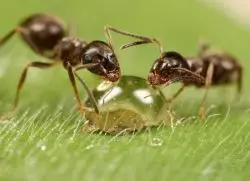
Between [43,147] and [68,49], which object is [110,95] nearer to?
[43,147]

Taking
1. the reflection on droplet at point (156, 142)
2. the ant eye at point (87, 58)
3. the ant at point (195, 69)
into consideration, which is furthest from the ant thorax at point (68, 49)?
the reflection on droplet at point (156, 142)

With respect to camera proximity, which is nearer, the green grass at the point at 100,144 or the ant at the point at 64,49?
the green grass at the point at 100,144

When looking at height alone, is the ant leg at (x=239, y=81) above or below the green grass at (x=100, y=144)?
below

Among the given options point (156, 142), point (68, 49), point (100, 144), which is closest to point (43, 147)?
point (100, 144)

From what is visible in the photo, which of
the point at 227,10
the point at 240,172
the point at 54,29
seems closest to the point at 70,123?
the point at 240,172

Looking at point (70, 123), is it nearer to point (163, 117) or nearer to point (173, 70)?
point (163, 117)

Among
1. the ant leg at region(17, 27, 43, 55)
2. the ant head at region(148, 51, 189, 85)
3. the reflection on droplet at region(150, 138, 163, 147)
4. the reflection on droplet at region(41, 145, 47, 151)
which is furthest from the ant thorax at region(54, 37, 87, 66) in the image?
the reflection on droplet at region(41, 145, 47, 151)

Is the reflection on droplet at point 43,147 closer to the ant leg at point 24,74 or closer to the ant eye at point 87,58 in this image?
the ant leg at point 24,74
